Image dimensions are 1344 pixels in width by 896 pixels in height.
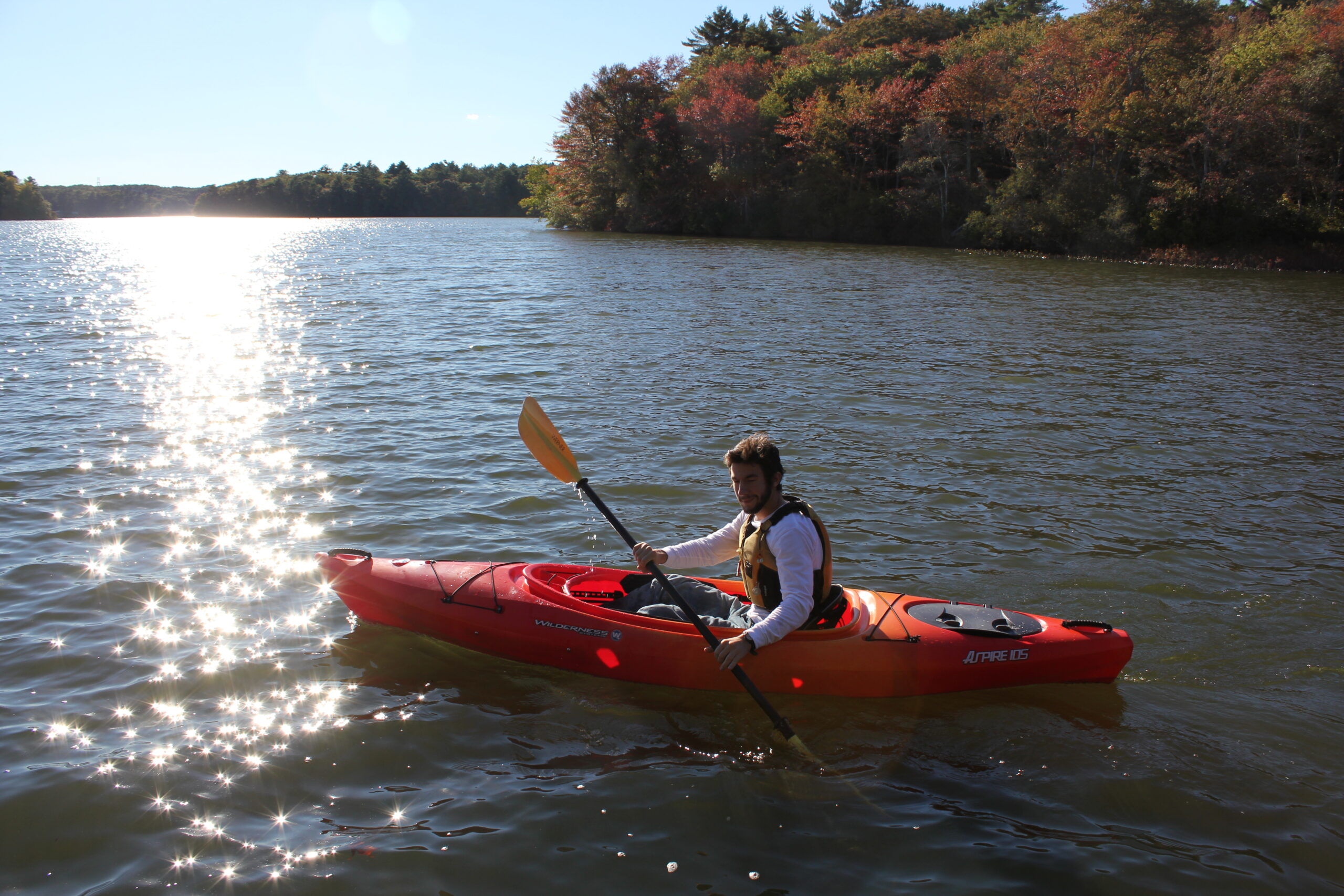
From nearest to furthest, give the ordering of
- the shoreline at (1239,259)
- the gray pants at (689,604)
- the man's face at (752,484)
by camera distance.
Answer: the man's face at (752,484)
the gray pants at (689,604)
the shoreline at (1239,259)

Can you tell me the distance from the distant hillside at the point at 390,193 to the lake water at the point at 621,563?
81.2 meters

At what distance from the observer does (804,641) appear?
13.2ft

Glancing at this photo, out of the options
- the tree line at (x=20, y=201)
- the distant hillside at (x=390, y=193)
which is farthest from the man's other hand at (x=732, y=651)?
the tree line at (x=20, y=201)

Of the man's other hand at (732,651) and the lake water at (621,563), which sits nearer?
the lake water at (621,563)

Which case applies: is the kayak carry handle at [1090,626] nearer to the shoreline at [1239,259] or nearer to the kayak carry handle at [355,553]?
the kayak carry handle at [355,553]

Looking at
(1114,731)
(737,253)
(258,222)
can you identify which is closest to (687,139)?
(737,253)

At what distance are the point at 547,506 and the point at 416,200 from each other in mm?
90792

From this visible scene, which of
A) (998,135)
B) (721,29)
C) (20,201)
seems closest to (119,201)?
(20,201)

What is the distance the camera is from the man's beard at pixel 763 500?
3732mm

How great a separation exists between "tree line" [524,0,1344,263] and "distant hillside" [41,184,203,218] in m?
84.0

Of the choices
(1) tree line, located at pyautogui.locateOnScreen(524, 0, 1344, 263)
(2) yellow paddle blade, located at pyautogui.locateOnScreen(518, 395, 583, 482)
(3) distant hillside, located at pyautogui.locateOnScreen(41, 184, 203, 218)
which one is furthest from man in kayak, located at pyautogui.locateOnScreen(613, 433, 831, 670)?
(3) distant hillside, located at pyautogui.locateOnScreen(41, 184, 203, 218)

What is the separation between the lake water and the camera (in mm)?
3084

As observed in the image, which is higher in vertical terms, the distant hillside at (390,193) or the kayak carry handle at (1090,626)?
the distant hillside at (390,193)

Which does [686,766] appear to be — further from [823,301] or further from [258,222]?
[258,222]
